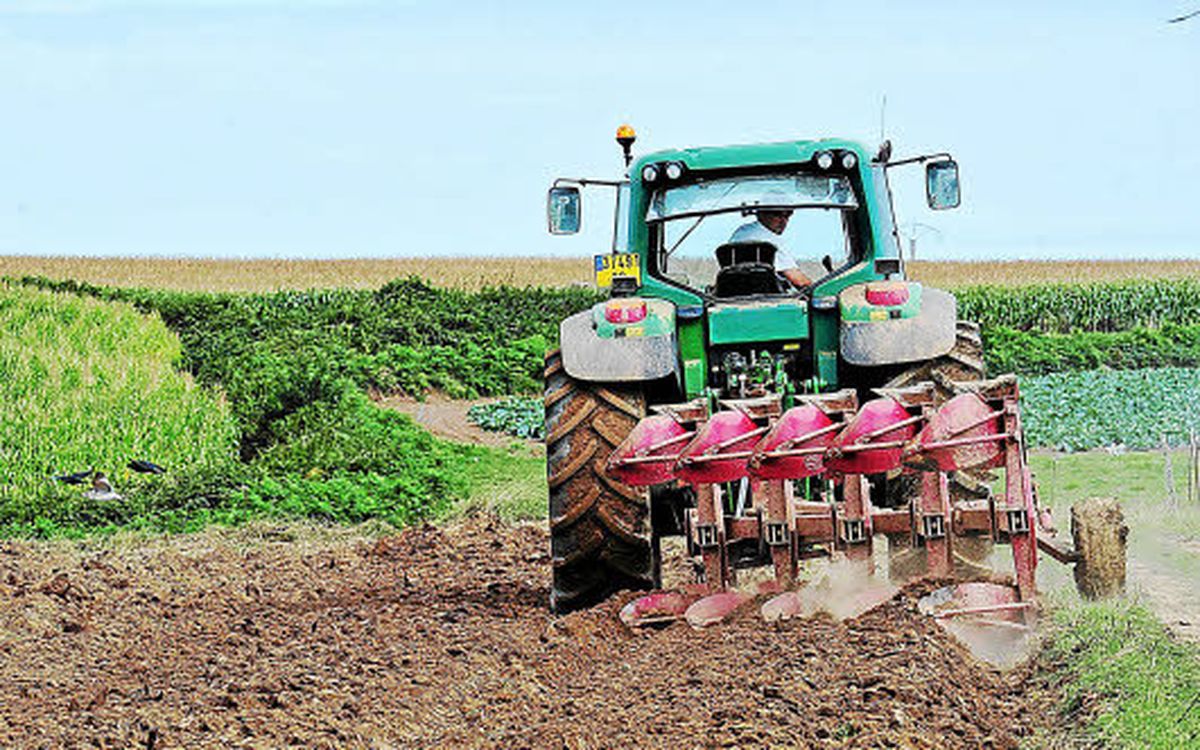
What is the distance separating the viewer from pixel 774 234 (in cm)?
844

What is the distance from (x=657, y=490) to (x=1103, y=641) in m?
2.13

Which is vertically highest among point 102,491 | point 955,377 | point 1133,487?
point 955,377

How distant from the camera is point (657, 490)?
801 centimetres

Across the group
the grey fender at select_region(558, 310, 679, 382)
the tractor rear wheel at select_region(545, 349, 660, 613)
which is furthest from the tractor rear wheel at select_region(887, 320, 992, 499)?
the tractor rear wheel at select_region(545, 349, 660, 613)

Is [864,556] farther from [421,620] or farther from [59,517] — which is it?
[59,517]

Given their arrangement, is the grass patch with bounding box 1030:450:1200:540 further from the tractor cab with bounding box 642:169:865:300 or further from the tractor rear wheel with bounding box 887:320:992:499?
the tractor cab with bounding box 642:169:865:300

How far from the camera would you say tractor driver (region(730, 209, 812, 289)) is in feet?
27.4

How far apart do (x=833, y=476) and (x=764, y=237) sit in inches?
67.8

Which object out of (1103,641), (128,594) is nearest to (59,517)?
(128,594)

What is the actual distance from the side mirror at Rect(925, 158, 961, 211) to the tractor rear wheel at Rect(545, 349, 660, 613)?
2080 mm

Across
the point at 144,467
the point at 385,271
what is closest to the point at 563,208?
the point at 144,467

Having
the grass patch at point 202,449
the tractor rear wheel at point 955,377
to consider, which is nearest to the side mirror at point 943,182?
the tractor rear wheel at point 955,377

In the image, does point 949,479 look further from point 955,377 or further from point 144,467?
point 144,467

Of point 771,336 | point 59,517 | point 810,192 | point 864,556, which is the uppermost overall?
point 810,192
